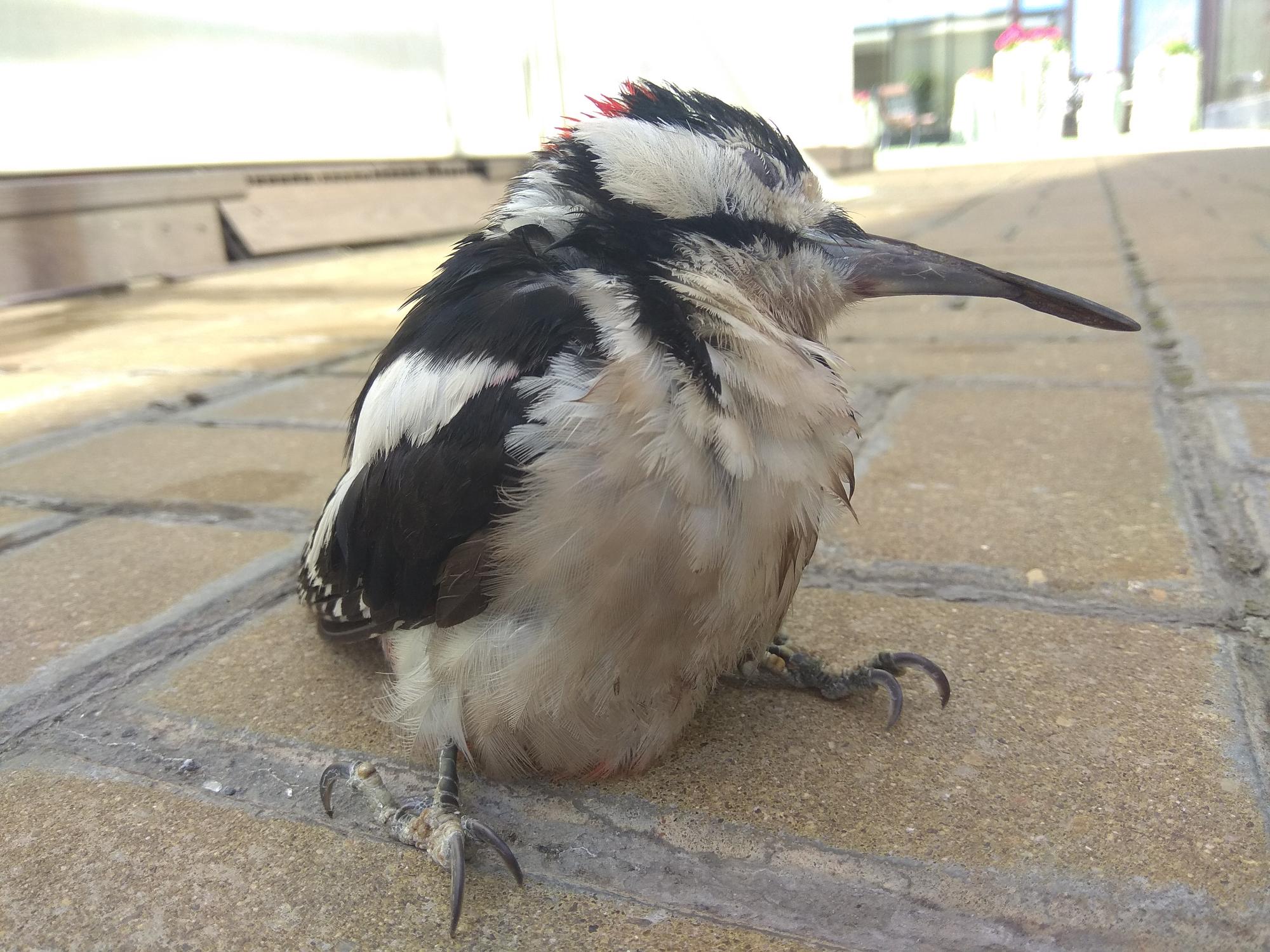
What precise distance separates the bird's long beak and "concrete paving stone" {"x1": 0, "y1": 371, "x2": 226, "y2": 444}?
7.11ft

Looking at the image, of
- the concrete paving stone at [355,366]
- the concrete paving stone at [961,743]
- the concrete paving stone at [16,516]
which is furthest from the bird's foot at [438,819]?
the concrete paving stone at [355,366]

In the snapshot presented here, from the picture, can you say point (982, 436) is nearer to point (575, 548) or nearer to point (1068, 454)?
point (1068, 454)

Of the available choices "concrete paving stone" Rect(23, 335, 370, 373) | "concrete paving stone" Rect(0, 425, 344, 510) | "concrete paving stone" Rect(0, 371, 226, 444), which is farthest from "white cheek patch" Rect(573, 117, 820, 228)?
"concrete paving stone" Rect(23, 335, 370, 373)

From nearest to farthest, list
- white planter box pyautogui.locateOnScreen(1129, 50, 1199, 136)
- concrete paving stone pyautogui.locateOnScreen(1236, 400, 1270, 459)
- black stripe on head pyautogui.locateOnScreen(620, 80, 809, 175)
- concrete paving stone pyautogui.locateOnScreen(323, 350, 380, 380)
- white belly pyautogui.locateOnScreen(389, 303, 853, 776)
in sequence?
white belly pyautogui.locateOnScreen(389, 303, 853, 776) → black stripe on head pyautogui.locateOnScreen(620, 80, 809, 175) → concrete paving stone pyautogui.locateOnScreen(1236, 400, 1270, 459) → concrete paving stone pyautogui.locateOnScreen(323, 350, 380, 380) → white planter box pyautogui.locateOnScreen(1129, 50, 1199, 136)

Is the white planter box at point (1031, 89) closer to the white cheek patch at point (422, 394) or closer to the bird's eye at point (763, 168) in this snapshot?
the bird's eye at point (763, 168)

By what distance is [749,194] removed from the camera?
1222 millimetres

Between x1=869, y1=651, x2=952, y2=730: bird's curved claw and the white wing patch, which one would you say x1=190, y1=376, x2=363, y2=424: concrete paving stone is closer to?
the white wing patch

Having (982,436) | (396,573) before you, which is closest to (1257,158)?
(982,436)

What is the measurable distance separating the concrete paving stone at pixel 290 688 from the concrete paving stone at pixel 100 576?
21 cm

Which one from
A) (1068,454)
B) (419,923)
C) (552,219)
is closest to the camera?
(419,923)

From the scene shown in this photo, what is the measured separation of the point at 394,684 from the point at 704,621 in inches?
16.1

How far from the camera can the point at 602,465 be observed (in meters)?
0.98

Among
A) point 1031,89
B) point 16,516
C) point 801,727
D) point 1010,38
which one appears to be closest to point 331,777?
point 801,727

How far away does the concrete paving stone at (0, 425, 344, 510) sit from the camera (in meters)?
2.07
